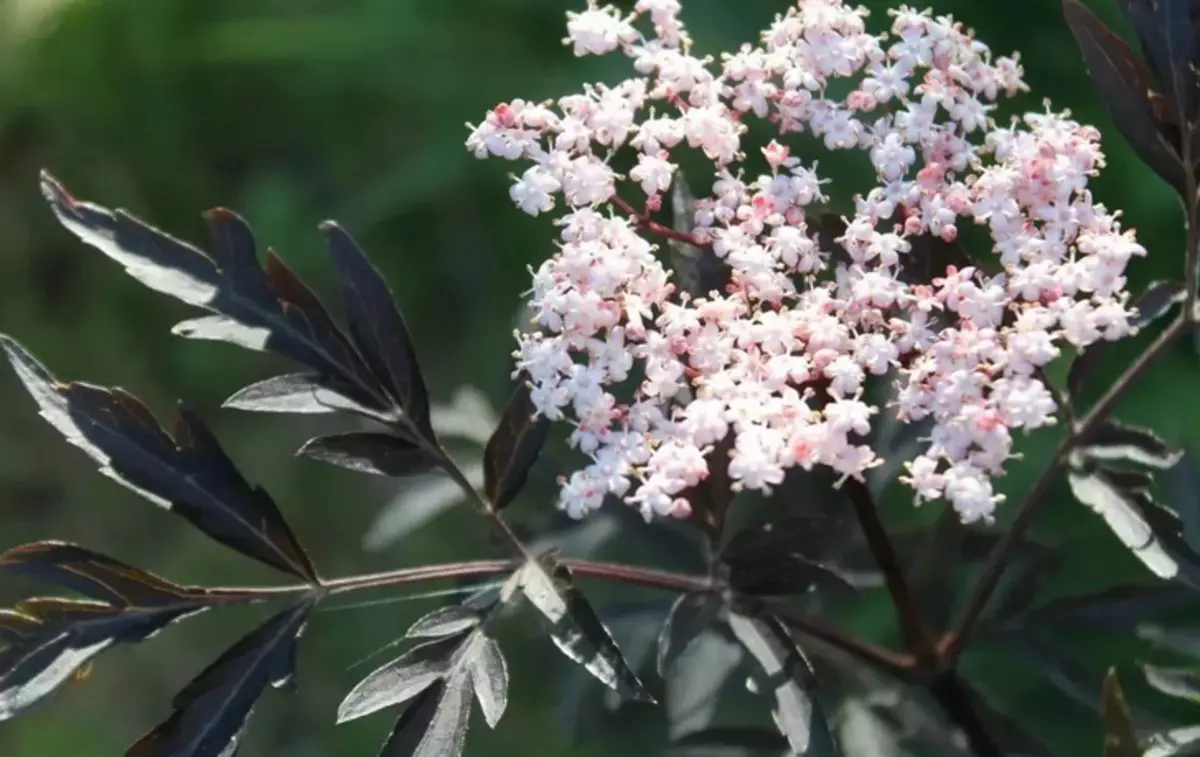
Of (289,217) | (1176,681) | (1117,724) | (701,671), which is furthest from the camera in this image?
(289,217)

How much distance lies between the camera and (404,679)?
0.58 meters

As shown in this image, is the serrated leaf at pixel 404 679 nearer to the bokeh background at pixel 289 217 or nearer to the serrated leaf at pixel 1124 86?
the serrated leaf at pixel 1124 86

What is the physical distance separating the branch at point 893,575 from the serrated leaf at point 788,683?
0.08m

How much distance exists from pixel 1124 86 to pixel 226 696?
22.3 inches

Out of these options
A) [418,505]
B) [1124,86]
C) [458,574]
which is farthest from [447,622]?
[1124,86]

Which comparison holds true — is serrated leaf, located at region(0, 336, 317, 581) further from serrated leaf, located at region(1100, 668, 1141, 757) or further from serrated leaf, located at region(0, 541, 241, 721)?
serrated leaf, located at region(1100, 668, 1141, 757)

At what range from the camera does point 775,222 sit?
576mm

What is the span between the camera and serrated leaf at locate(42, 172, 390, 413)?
59 centimetres

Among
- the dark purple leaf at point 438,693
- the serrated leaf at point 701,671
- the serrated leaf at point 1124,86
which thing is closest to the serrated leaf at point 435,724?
the dark purple leaf at point 438,693

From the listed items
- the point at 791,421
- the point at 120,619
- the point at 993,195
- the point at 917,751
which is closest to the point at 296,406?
the point at 120,619

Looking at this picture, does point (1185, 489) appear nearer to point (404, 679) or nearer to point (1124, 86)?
point (1124, 86)

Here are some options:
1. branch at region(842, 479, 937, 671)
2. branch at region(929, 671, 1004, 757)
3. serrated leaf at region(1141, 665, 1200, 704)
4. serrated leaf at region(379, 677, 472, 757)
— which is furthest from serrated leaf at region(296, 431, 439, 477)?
serrated leaf at region(1141, 665, 1200, 704)

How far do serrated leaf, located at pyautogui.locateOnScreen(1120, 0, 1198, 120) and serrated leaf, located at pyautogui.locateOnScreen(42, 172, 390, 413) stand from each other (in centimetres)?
45

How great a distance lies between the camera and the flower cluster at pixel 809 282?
535 millimetres
